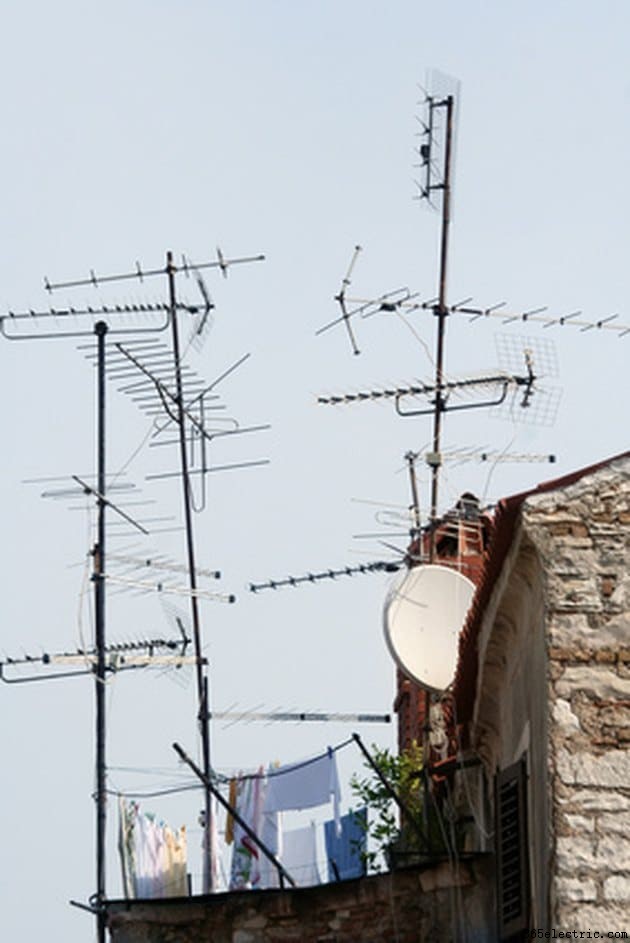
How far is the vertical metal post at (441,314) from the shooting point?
19870mm

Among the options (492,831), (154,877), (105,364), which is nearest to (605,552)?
(492,831)

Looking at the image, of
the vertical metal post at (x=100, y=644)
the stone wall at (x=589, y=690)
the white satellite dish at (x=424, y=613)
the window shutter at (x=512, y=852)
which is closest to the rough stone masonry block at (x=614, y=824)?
the stone wall at (x=589, y=690)

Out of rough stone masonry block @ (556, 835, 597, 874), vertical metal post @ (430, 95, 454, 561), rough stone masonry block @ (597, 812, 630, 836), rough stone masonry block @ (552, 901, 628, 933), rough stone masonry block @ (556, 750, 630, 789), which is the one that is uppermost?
vertical metal post @ (430, 95, 454, 561)

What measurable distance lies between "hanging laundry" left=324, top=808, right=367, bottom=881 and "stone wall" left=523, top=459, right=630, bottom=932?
8.49m

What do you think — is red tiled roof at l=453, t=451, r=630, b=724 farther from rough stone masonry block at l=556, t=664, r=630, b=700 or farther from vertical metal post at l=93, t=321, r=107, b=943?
vertical metal post at l=93, t=321, r=107, b=943

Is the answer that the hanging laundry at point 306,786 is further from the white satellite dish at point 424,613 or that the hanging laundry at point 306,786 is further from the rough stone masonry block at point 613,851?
the rough stone masonry block at point 613,851

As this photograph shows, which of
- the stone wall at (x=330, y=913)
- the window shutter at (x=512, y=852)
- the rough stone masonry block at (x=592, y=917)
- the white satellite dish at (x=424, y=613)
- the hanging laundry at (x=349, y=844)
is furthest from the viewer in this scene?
the hanging laundry at (x=349, y=844)

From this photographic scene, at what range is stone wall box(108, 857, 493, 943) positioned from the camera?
15648 millimetres

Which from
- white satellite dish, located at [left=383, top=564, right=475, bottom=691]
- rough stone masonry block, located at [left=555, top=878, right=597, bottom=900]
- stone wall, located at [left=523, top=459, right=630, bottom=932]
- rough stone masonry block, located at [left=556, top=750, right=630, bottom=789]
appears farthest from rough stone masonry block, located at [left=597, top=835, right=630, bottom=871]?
white satellite dish, located at [left=383, top=564, right=475, bottom=691]

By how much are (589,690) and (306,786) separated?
33.5 feet

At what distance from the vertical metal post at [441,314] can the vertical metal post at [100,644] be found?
3167mm

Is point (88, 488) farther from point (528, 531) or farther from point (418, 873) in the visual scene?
point (528, 531)

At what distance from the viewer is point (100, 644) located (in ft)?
66.2

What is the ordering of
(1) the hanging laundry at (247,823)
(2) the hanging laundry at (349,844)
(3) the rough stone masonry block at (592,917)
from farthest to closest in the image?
1. (1) the hanging laundry at (247,823)
2. (2) the hanging laundry at (349,844)
3. (3) the rough stone masonry block at (592,917)
